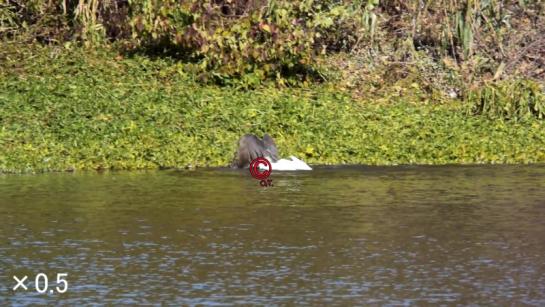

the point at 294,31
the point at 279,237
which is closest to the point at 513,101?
the point at 294,31

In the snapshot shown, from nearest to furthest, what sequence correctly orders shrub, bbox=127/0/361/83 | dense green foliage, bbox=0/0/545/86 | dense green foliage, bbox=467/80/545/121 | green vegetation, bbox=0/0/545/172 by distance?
green vegetation, bbox=0/0/545/172 → dense green foliage, bbox=467/80/545/121 → shrub, bbox=127/0/361/83 → dense green foliage, bbox=0/0/545/86

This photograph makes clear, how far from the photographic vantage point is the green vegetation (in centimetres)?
1867

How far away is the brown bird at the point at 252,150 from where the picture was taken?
17281 mm

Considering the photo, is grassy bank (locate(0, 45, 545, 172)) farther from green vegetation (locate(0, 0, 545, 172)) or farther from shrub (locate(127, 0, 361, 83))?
shrub (locate(127, 0, 361, 83))

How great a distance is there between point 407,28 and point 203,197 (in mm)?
11044

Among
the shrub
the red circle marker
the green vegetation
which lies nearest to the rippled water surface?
the red circle marker

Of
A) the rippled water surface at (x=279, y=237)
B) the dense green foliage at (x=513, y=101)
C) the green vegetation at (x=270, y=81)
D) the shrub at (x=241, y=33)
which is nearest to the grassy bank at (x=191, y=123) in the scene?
the green vegetation at (x=270, y=81)

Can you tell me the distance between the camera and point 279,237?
12195mm

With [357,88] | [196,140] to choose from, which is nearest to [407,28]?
[357,88]

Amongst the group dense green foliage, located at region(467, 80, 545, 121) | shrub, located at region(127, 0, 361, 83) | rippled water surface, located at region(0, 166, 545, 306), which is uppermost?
shrub, located at region(127, 0, 361, 83)

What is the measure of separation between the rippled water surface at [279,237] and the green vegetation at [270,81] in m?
1.44

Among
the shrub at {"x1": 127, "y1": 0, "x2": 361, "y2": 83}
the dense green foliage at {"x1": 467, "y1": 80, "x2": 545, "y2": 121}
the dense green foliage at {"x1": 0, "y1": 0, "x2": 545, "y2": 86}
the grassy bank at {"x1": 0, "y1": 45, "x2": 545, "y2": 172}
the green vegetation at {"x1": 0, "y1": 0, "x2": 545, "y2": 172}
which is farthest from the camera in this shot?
the dense green foliage at {"x1": 0, "y1": 0, "x2": 545, "y2": 86}

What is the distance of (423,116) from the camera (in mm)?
20906

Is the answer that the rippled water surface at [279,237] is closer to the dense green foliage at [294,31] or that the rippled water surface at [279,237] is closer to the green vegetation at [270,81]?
the green vegetation at [270,81]
